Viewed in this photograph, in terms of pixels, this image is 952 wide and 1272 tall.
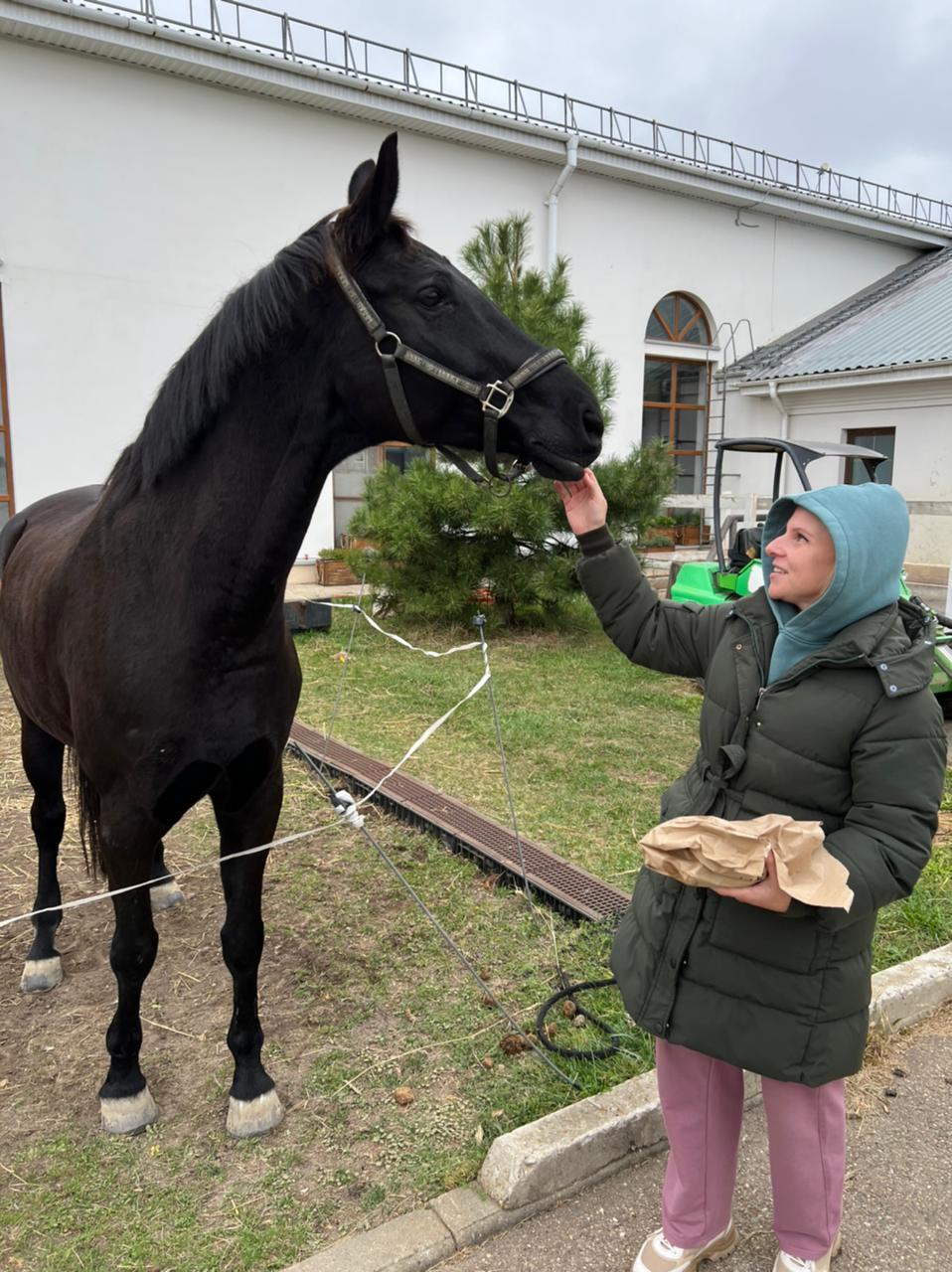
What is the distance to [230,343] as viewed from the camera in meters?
1.94

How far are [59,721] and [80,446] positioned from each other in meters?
7.83

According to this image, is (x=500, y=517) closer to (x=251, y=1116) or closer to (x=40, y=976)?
(x=40, y=976)

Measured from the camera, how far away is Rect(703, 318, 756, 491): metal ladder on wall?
14.7 m

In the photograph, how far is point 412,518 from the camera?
804 cm

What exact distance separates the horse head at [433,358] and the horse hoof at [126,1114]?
1931 mm

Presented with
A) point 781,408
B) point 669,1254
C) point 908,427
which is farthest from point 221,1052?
point 781,408

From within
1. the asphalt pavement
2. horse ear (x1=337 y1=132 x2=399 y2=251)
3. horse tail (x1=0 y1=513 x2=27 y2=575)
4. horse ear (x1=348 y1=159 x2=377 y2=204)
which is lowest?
the asphalt pavement

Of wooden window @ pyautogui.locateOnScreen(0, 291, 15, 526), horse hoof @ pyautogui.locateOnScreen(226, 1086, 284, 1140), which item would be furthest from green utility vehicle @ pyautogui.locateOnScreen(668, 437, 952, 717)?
wooden window @ pyautogui.locateOnScreen(0, 291, 15, 526)

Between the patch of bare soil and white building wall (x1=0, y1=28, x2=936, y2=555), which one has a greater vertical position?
white building wall (x1=0, y1=28, x2=936, y2=555)

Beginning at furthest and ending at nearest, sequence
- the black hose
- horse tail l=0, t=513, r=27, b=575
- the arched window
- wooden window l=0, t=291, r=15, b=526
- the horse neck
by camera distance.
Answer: the arched window < wooden window l=0, t=291, r=15, b=526 < horse tail l=0, t=513, r=27, b=575 < the black hose < the horse neck

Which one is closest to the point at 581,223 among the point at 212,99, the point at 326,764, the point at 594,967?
the point at 212,99

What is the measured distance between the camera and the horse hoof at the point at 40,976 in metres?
2.91

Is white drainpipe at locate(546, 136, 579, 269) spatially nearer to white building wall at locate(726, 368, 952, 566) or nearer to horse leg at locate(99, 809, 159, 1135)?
white building wall at locate(726, 368, 952, 566)

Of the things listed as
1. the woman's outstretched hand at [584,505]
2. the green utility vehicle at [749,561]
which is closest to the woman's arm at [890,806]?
the woman's outstretched hand at [584,505]
